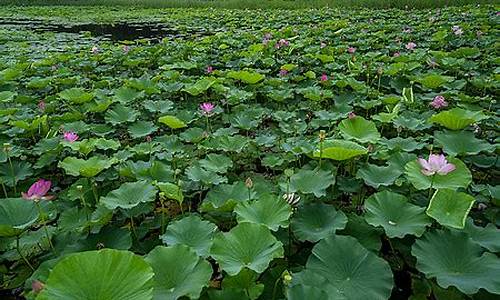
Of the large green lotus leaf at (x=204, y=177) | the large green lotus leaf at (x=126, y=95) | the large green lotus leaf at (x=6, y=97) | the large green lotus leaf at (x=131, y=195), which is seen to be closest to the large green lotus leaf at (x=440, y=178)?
the large green lotus leaf at (x=204, y=177)

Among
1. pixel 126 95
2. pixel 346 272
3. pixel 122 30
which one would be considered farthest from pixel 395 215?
pixel 122 30

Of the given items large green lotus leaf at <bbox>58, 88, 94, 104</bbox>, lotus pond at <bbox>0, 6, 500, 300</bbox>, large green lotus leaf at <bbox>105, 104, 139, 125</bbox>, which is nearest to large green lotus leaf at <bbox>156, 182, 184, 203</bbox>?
lotus pond at <bbox>0, 6, 500, 300</bbox>

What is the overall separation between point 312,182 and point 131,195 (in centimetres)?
69

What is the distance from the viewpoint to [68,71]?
3902 mm

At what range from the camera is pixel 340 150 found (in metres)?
1.62

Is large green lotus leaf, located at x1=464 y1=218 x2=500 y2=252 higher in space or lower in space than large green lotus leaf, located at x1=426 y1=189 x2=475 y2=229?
lower

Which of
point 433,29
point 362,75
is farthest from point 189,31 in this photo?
point 362,75

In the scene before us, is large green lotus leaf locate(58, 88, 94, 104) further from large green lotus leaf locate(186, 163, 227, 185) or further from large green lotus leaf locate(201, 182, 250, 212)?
large green lotus leaf locate(201, 182, 250, 212)

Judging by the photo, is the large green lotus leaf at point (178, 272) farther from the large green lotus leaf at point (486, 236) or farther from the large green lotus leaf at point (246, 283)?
the large green lotus leaf at point (486, 236)

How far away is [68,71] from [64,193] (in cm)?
242

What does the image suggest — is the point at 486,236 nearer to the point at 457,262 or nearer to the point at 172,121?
the point at 457,262

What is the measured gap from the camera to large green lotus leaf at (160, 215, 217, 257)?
50.5 inches

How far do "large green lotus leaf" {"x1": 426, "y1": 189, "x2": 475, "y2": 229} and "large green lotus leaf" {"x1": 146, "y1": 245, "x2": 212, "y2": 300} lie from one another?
28.3 inches

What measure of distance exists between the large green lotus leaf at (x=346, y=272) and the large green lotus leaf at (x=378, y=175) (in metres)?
0.46
